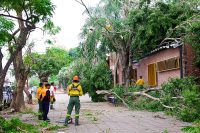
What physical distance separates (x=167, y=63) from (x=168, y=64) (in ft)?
0.47

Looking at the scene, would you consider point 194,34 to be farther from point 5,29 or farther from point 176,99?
point 5,29

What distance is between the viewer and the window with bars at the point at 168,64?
2108 cm

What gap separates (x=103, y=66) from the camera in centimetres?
2938

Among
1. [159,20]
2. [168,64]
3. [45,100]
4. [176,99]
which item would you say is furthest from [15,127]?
[168,64]

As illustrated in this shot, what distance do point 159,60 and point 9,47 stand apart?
1104 cm

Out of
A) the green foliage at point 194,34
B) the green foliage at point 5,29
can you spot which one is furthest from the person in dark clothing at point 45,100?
the green foliage at point 194,34

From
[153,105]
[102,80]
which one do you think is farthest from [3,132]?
[102,80]

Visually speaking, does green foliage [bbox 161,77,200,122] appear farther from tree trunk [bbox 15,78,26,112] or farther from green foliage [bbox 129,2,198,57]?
tree trunk [bbox 15,78,26,112]

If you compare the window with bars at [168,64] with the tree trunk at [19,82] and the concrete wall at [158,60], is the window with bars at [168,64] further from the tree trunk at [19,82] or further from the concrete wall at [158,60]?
the tree trunk at [19,82]

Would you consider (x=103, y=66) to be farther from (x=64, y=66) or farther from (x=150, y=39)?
(x=64, y=66)

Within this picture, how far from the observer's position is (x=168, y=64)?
22.4 metres

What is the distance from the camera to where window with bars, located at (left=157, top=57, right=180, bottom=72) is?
21078mm

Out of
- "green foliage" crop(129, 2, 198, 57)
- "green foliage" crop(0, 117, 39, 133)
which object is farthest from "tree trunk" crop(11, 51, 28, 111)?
"green foliage" crop(129, 2, 198, 57)

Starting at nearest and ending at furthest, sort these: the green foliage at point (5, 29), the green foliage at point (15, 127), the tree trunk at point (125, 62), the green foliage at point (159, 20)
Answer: the green foliage at point (15, 127), the green foliage at point (5, 29), the green foliage at point (159, 20), the tree trunk at point (125, 62)
